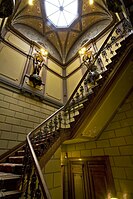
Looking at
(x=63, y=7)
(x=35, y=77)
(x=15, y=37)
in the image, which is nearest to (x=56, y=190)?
(x=35, y=77)

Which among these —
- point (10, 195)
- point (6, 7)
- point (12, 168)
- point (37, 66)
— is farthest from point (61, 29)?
point (10, 195)

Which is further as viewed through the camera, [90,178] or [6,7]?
[90,178]

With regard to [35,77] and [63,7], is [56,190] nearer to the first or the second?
[35,77]

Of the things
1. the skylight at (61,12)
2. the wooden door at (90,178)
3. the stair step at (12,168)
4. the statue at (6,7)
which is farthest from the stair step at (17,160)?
the skylight at (61,12)

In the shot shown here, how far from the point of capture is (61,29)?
821 centimetres

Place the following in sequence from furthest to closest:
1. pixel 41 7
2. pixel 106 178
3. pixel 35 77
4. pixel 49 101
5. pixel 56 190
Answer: pixel 41 7 → pixel 49 101 → pixel 35 77 → pixel 106 178 → pixel 56 190

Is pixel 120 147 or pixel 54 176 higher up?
pixel 120 147

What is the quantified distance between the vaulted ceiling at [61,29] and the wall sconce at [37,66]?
111cm

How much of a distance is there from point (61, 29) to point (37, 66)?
145 inches

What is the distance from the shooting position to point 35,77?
5.66 m

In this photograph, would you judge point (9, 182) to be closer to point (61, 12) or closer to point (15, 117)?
point (15, 117)

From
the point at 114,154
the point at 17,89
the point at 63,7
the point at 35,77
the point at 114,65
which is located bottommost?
the point at 114,154

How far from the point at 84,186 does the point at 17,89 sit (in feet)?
13.3

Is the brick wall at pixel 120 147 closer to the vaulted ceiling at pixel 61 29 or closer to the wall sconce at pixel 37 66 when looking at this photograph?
the wall sconce at pixel 37 66
